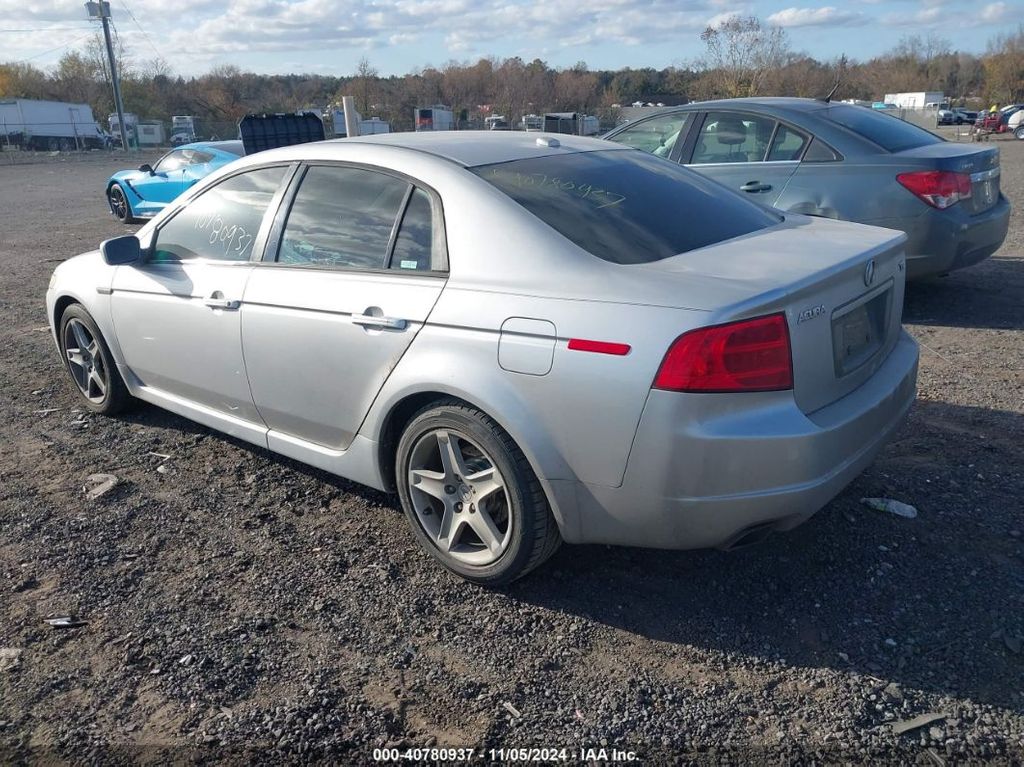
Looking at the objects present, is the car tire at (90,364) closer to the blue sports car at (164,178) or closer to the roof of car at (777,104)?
the roof of car at (777,104)

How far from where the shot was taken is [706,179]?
4.00 m

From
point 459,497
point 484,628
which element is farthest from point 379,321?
point 484,628

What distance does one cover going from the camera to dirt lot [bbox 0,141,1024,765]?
2.50m

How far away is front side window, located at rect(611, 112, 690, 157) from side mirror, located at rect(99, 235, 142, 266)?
4.52 m

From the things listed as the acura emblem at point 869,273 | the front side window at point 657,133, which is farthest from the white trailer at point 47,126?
the acura emblem at point 869,273

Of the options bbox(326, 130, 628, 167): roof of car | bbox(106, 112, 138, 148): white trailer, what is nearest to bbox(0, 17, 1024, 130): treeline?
bbox(106, 112, 138, 148): white trailer

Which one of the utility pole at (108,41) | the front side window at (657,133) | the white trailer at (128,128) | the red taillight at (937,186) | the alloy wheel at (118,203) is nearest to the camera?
the red taillight at (937,186)

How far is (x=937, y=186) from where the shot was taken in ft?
20.5

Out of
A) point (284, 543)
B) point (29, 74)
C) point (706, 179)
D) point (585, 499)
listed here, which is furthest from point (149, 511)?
point (29, 74)

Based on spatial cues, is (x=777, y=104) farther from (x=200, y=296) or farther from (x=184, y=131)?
(x=184, y=131)

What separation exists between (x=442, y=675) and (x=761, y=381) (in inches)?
55.8

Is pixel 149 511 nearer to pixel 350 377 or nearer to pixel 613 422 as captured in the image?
pixel 350 377

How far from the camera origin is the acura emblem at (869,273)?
3.07 m

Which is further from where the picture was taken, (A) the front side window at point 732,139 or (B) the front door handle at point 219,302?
(A) the front side window at point 732,139
